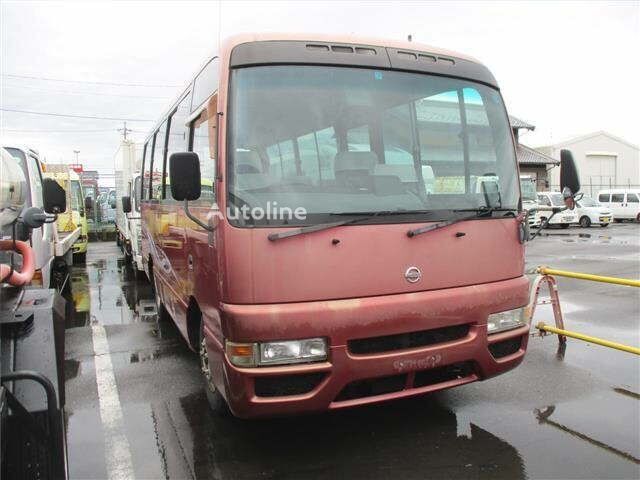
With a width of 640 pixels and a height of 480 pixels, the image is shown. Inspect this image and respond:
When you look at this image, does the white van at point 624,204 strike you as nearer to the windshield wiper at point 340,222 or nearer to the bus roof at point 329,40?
the bus roof at point 329,40

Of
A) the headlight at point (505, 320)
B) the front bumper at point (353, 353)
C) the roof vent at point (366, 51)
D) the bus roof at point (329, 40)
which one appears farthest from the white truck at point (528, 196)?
the roof vent at point (366, 51)

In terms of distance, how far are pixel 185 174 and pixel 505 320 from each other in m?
2.38

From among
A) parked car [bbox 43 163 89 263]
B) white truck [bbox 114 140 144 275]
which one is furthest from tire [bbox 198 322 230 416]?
parked car [bbox 43 163 89 263]

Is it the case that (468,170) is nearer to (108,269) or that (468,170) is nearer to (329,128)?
(329,128)

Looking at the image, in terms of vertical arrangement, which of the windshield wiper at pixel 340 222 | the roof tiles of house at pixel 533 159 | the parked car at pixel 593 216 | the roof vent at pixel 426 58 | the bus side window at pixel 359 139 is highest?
the roof tiles of house at pixel 533 159

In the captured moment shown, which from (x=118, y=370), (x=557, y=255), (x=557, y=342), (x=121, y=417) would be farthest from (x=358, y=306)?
(x=557, y=255)

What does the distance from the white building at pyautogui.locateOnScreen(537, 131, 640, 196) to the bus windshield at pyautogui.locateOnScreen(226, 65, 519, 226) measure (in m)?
51.2

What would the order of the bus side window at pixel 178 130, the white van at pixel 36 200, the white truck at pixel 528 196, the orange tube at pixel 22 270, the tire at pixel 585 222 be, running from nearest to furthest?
the orange tube at pixel 22 270, the white truck at pixel 528 196, the bus side window at pixel 178 130, the white van at pixel 36 200, the tire at pixel 585 222

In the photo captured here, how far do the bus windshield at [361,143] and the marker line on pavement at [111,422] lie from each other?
74.3 inches

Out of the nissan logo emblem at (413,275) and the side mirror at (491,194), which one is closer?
the nissan logo emblem at (413,275)

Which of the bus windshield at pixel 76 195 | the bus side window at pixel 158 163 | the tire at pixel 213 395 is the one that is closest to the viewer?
the tire at pixel 213 395

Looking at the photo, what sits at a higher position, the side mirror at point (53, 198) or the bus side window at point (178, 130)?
the bus side window at point (178, 130)

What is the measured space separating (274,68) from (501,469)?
9.73 ft

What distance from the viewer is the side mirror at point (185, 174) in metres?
3.26
